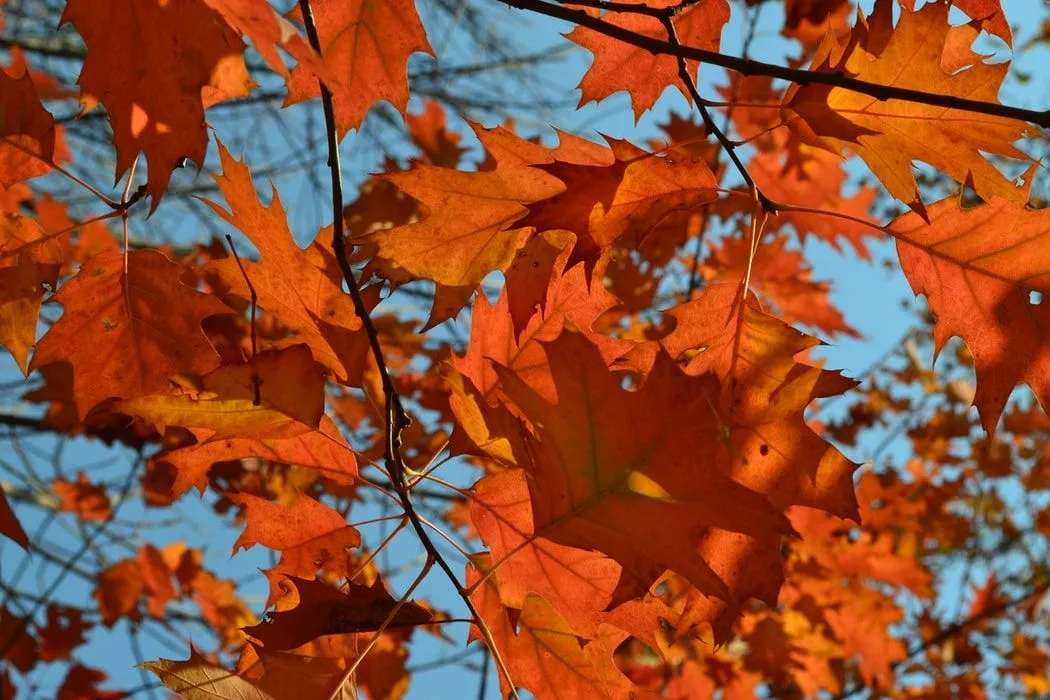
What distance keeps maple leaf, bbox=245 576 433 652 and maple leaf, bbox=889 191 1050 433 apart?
2.45 feet

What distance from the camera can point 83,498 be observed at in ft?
12.7

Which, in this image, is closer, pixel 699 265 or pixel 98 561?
pixel 699 265

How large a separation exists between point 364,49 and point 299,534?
0.66m

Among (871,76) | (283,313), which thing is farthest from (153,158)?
(871,76)

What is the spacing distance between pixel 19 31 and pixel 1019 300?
4.94 metres

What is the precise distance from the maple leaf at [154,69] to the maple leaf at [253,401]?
0.72 ft

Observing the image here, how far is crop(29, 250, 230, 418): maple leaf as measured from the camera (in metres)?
1.20

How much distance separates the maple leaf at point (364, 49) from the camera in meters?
1.16

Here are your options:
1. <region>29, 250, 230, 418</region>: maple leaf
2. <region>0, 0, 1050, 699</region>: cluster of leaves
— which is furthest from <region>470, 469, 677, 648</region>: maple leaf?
<region>29, 250, 230, 418</region>: maple leaf

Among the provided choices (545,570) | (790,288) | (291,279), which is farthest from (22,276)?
(790,288)

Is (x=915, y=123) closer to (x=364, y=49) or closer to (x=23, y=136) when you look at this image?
(x=364, y=49)

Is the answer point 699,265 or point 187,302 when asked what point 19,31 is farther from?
point 187,302

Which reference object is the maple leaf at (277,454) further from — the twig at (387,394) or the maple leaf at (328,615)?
the maple leaf at (328,615)

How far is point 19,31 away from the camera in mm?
4543
